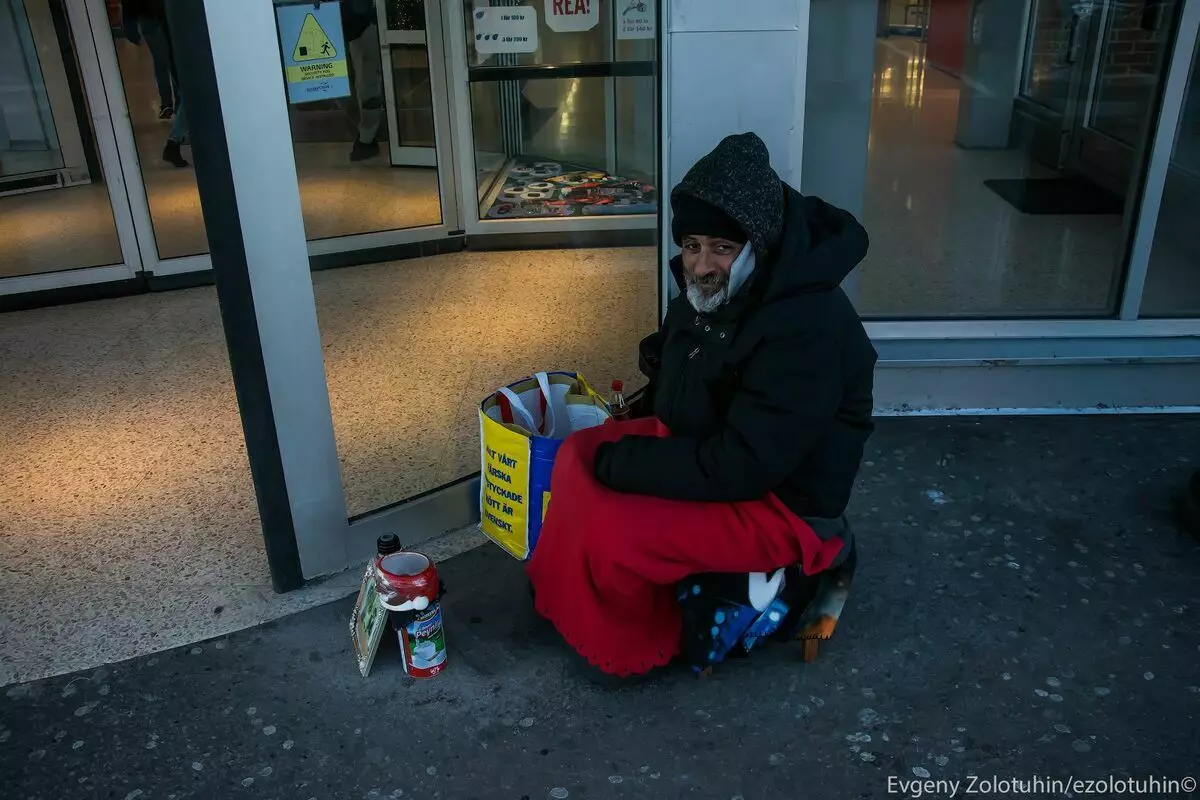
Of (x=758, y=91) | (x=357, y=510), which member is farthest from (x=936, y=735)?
(x=758, y=91)

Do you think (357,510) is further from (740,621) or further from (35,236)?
(35,236)

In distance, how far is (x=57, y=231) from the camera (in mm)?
5836

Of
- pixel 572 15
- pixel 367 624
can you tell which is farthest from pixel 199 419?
pixel 572 15

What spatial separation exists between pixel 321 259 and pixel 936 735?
2.15 m

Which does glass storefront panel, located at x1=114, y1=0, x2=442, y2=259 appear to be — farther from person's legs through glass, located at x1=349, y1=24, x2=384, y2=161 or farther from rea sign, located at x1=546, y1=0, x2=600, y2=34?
rea sign, located at x1=546, y1=0, x2=600, y2=34

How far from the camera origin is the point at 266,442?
294cm

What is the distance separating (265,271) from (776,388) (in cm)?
141

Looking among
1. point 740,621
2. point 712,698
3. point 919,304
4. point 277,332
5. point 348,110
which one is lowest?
point 712,698

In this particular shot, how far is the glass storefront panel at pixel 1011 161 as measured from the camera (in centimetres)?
413

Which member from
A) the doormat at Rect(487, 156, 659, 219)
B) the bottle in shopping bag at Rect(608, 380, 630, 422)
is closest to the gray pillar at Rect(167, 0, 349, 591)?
the bottle in shopping bag at Rect(608, 380, 630, 422)

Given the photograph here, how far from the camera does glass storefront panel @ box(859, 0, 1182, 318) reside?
13.5 ft

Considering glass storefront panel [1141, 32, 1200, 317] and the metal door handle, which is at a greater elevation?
the metal door handle

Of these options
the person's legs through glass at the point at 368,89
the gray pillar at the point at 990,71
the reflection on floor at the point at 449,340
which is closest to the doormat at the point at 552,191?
the reflection on floor at the point at 449,340

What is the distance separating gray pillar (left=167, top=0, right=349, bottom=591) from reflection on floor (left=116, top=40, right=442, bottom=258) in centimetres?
15
